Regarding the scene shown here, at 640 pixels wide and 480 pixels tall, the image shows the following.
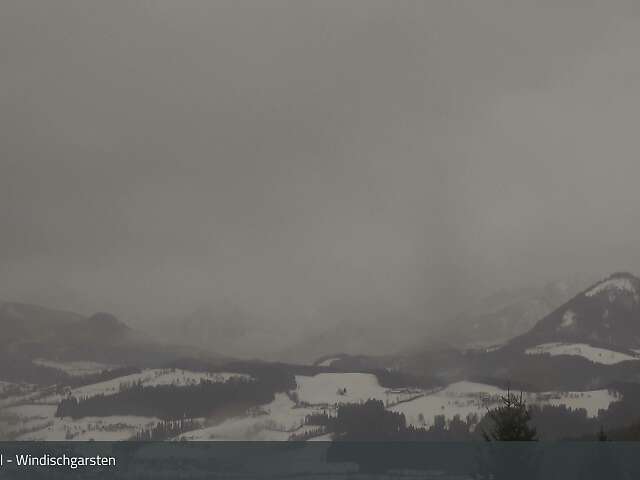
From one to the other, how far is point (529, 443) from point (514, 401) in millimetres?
8774

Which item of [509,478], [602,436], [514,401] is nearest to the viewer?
[509,478]

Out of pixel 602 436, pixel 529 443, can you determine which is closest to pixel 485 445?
pixel 529 443

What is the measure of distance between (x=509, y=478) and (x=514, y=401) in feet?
49.4

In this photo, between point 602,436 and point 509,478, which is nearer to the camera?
point 509,478

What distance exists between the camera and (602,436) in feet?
654

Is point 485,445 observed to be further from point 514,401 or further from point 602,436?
point 602,436

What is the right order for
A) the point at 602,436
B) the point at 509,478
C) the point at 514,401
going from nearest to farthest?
the point at 509,478 → the point at 514,401 → the point at 602,436

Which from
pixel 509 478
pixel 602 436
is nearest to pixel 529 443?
pixel 509 478

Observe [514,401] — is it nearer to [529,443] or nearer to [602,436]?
[529,443]

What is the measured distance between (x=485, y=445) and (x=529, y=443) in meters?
7.43

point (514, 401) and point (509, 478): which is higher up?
point (514, 401)

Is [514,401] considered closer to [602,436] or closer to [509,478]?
[509,478]

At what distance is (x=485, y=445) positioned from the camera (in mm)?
154625

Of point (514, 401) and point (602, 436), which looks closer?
point (514, 401)
